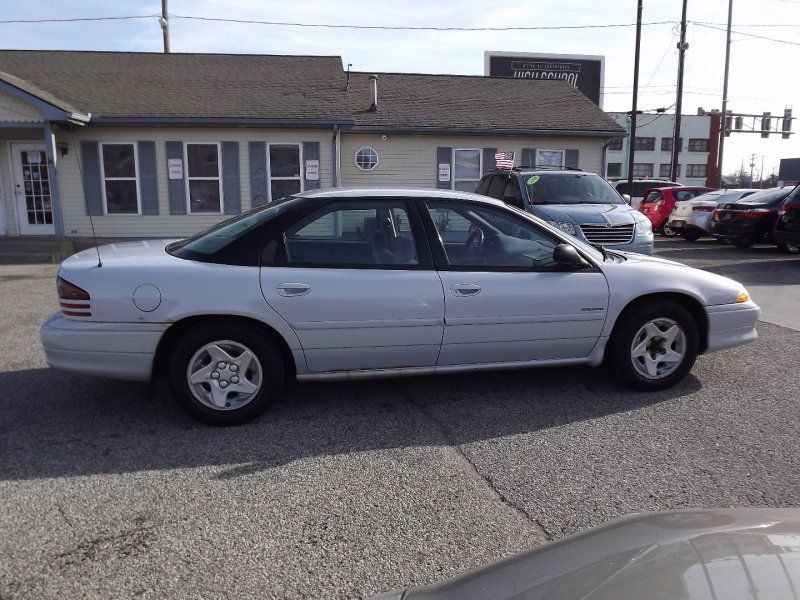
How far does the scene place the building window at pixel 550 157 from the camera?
55.9 ft

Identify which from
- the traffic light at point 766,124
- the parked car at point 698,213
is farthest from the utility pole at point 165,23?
the traffic light at point 766,124

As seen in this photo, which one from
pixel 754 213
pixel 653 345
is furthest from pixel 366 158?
pixel 653 345

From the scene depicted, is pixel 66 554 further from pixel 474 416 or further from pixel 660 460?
pixel 660 460

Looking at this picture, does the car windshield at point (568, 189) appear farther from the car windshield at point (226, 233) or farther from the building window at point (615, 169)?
the building window at point (615, 169)

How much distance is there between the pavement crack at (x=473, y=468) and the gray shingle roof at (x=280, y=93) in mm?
11425

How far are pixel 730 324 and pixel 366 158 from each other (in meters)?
12.3

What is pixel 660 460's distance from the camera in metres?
3.82

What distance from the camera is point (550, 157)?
17.1 meters

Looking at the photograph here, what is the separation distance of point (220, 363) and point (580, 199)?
760 cm

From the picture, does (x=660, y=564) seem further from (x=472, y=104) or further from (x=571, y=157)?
(x=472, y=104)

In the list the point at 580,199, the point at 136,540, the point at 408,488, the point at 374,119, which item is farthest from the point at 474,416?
the point at 374,119

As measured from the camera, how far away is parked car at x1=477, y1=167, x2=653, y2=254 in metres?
9.49

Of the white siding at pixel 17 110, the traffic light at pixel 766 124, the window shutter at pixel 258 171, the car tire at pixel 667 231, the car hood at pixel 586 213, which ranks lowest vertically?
the car tire at pixel 667 231

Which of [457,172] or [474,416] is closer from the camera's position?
[474,416]
